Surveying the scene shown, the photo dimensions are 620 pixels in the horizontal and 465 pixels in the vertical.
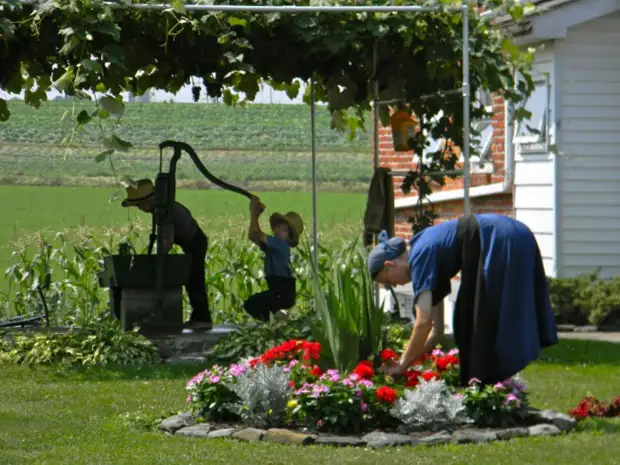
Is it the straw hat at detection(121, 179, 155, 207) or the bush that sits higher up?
the straw hat at detection(121, 179, 155, 207)

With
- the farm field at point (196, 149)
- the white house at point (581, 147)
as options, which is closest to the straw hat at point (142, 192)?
the white house at point (581, 147)

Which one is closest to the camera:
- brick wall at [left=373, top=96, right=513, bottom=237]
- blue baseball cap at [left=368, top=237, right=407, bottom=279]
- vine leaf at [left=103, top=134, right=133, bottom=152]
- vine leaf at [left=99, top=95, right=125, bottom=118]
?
blue baseball cap at [left=368, top=237, right=407, bottom=279]

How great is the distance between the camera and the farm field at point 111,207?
2234cm

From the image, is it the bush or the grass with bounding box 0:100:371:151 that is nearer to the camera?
the bush

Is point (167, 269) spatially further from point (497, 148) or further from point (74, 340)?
point (497, 148)

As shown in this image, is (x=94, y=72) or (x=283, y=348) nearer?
(x=283, y=348)

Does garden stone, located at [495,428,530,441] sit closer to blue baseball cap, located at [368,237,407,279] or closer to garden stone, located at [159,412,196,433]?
blue baseball cap, located at [368,237,407,279]

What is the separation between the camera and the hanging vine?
38.7 ft

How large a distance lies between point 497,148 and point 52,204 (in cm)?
1114

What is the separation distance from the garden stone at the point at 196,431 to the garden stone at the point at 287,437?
0.41m

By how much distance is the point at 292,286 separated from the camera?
14.6 metres

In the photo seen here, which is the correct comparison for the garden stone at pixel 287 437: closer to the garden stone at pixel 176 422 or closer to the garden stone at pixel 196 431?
the garden stone at pixel 196 431

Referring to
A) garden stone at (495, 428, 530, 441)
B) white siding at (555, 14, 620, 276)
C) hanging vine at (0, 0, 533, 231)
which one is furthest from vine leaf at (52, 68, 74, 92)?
white siding at (555, 14, 620, 276)

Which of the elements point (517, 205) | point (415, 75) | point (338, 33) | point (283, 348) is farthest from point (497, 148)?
point (283, 348)
